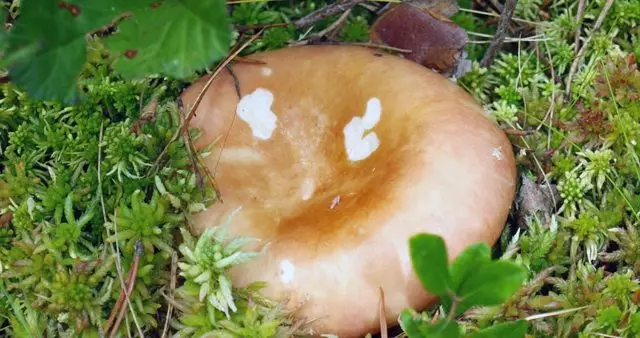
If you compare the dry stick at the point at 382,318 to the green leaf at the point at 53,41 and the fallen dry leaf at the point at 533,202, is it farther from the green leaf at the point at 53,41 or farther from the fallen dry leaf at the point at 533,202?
the green leaf at the point at 53,41

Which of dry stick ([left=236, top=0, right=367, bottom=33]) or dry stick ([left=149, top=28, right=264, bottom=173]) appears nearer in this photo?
dry stick ([left=149, top=28, right=264, bottom=173])

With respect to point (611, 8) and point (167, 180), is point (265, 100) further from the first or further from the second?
point (611, 8)

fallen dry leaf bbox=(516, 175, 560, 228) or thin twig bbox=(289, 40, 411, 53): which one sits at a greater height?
thin twig bbox=(289, 40, 411, 53)

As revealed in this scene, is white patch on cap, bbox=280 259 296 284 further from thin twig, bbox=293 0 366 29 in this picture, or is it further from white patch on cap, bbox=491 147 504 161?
thin twig, bbox=293 0 366 29

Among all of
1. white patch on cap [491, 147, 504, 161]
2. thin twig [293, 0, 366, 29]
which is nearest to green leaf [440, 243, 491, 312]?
white patch on cap [491, 147, 504, 161]

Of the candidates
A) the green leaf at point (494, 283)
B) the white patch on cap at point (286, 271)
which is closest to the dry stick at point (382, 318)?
the white patch on cap at point (286, 271)

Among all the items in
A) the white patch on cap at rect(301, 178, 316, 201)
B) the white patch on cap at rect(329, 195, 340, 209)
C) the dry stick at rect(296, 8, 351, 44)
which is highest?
the dry stick at rect(296, 8, 351, 44)

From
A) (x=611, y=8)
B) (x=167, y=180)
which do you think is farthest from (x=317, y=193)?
(x=611, y=8)
